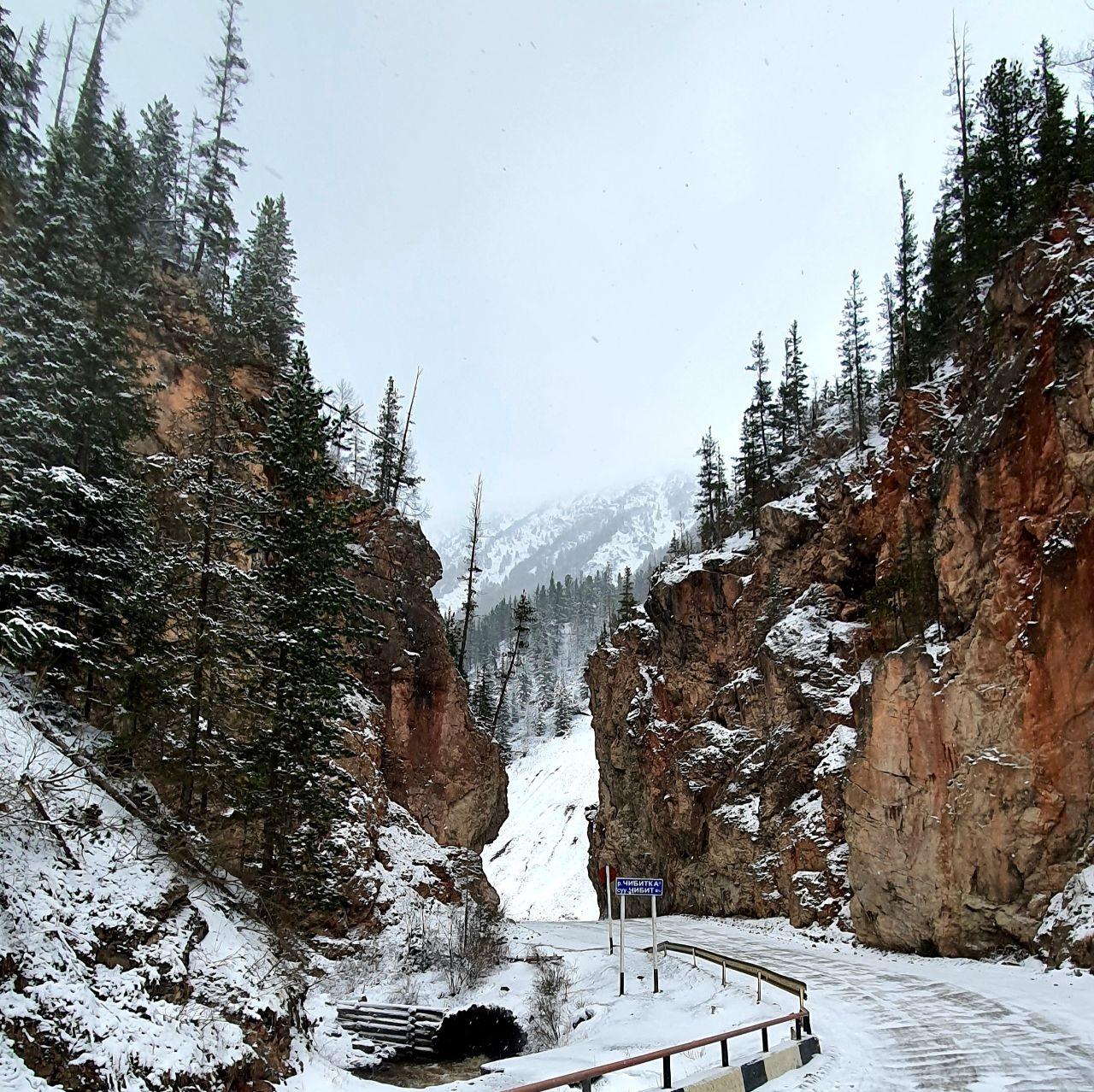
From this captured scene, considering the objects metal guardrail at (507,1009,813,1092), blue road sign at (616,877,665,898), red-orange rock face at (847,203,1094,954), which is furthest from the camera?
red-orange rock face at (847,203,1094,954)

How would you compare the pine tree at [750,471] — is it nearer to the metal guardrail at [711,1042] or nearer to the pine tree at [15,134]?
the metal guardrail at [711,1042]

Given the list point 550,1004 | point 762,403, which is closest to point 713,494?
point 762,403

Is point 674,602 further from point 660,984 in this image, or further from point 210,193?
point 210,193

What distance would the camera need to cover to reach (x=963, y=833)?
19.4 metres

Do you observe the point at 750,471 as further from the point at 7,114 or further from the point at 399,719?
the point at 7,114

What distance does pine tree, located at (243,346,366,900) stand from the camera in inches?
607

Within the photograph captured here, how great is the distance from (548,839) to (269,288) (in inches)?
2009

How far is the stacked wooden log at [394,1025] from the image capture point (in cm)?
1684

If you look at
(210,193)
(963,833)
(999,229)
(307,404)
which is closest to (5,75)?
(307,404)

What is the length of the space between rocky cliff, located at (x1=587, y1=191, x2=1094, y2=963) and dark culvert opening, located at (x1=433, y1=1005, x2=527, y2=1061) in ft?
38.3

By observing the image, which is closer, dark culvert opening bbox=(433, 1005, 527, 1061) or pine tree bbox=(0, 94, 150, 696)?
pine tree bbox=(0, 94, 150, 696)

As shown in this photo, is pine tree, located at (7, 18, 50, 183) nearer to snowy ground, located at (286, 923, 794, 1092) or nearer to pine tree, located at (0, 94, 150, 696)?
pine tree, located at (0, 94, 150, 696)

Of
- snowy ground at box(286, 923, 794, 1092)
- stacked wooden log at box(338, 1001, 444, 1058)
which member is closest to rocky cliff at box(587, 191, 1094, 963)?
snowy ground at box(286, 923, 794, 1092)

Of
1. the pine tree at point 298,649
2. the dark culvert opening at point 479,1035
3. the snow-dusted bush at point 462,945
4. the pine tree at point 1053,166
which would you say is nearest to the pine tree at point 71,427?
the pine tree at point 298,649
